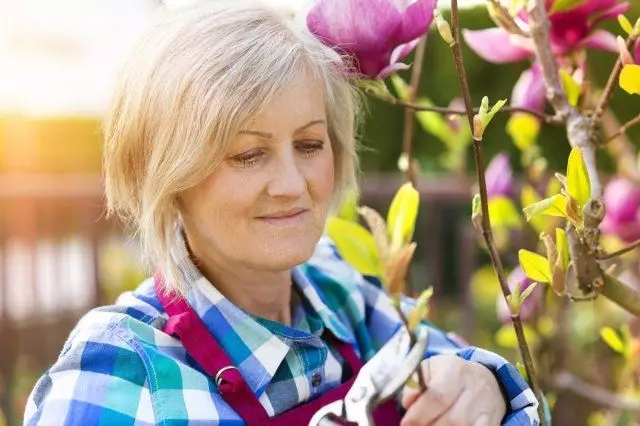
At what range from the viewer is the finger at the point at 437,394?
89 cm

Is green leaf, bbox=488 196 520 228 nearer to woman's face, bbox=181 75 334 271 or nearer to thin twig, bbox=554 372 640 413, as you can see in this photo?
thin twig, bbox=554 372 640 413

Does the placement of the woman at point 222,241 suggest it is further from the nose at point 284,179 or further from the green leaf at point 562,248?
the green leaf at point 562,248

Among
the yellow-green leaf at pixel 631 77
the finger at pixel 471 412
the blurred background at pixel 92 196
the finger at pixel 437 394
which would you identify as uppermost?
the yellow-green leaf at pixel 631 77

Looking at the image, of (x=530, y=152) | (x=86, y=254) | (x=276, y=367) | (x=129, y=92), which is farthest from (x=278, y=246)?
(x=86, y=254)

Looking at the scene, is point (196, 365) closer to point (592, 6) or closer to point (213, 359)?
A: point (213, 359)

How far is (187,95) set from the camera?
3.30ft

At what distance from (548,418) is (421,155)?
5187 millimetres

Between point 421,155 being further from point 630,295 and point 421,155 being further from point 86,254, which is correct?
point 630,295

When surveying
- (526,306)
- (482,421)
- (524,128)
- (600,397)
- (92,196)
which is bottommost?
(92,196)

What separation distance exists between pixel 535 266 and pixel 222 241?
0.36m

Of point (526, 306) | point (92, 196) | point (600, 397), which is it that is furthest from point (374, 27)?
point (92, 196)

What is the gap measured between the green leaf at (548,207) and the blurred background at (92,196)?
44cm

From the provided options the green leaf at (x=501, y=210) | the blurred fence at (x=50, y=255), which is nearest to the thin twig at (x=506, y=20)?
the green leaf at (x=501, y=210)

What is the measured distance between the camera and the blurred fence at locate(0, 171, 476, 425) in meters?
3.71
